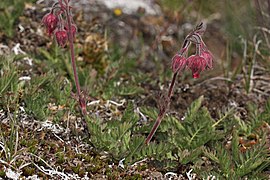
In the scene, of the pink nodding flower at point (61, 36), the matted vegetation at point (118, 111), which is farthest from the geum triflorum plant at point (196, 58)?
the pink nodding flower at point (61, 36)

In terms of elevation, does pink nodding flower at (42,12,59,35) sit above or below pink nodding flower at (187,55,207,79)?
above

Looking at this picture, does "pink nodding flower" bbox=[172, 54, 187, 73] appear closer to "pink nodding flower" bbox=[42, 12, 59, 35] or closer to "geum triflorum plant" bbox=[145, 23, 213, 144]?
"geum triflorum plant" bbox=[145, 23, 213, 144]

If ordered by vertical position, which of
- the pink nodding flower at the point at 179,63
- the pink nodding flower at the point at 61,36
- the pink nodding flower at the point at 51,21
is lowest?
the pink nodding flower at the point at 179,63

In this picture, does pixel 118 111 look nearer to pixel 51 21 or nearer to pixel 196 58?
pixel 51 21

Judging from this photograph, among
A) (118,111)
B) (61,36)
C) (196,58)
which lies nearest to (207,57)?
(196,58)

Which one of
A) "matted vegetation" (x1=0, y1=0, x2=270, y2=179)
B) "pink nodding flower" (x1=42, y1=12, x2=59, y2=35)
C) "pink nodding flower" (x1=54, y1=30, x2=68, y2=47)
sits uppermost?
"pink nodding flower" (x1=42, y1=12, x2=59, y2=35)

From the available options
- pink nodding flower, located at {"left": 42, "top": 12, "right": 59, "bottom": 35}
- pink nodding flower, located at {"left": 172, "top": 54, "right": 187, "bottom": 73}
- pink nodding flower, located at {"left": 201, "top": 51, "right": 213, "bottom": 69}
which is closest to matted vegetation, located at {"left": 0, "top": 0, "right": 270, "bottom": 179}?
pink nodding flower, located at {"left": 172, "top": 54, "right": 187, "bottom": 73}

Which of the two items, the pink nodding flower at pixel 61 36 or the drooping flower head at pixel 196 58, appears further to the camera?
the pink nodding flower at pixel 61 36

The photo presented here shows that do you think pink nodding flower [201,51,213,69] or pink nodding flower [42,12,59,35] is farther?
pink nodding flower [42,12,59,35]

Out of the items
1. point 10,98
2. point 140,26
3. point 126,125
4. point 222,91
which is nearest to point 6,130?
point 10,98

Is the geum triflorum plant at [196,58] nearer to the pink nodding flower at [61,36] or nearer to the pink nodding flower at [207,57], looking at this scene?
the pink nodding flower at [207,57]

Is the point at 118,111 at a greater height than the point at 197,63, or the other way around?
the point at 197,63
